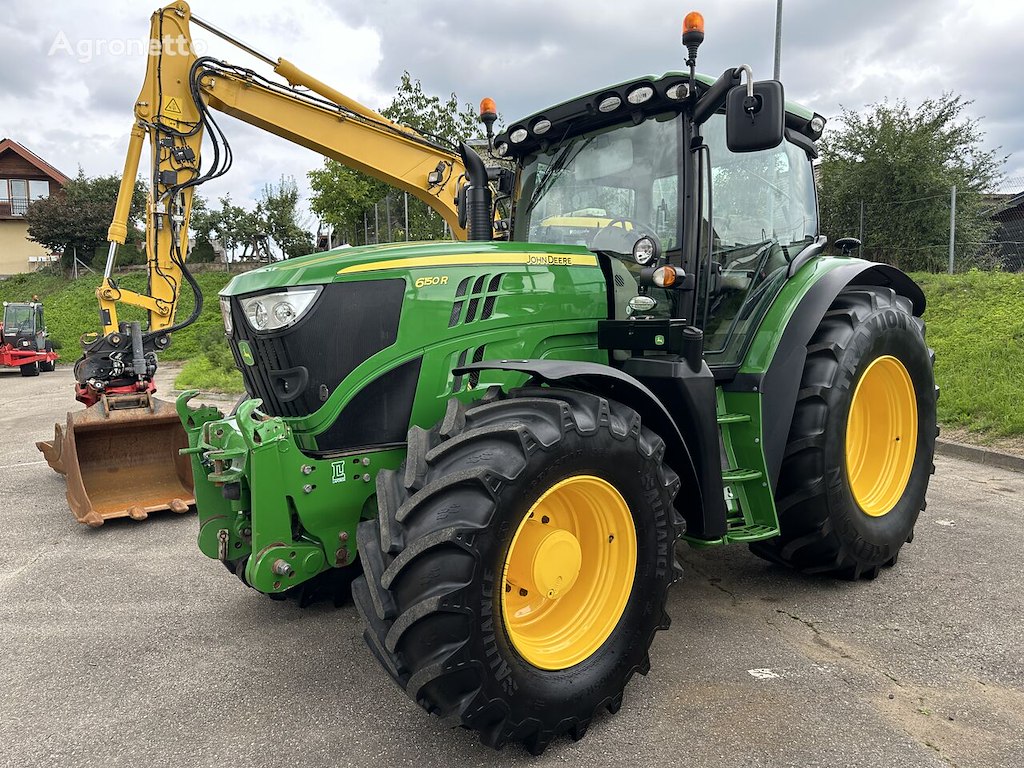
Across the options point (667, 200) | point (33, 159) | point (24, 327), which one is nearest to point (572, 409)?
point (667, 200)

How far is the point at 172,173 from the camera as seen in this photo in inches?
234

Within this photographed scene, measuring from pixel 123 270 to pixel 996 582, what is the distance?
2957 cm

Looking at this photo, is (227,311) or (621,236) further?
(621,236)

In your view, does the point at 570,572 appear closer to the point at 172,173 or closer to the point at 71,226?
the point at 172,173

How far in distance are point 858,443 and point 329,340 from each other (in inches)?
121

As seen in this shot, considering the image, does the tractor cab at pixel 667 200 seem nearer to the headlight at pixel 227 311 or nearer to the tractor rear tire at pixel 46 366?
the headlight at pixel 227 311

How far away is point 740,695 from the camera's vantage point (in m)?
2.74

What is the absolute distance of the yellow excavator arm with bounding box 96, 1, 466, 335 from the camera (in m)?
5.65

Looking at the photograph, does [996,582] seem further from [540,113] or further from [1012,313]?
[1012,313]

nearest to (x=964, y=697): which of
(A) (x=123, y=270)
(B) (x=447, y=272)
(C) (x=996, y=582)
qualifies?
(C) (x=996, y=582)

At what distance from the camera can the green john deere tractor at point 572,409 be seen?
2.31 metres

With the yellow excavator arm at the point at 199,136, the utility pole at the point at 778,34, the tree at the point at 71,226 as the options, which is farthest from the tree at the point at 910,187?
the tree at the point at 71,226

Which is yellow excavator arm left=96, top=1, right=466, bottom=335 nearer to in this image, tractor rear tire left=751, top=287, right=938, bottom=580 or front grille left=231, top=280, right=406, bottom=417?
front grille left=231, top=280, right=406, bottom=417

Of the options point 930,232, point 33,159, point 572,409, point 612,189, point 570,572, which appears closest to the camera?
point 572,409
